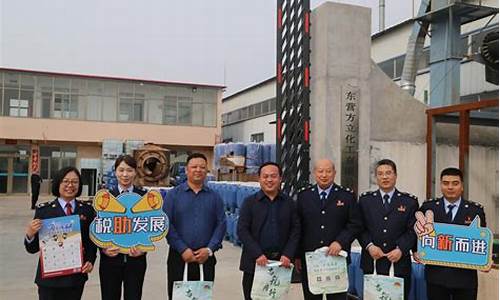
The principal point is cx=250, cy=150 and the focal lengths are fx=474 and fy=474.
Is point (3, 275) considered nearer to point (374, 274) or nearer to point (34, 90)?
point (374, 274)

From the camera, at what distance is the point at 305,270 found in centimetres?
350

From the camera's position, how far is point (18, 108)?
23641 millimetres

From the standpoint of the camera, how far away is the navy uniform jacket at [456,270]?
3.11m

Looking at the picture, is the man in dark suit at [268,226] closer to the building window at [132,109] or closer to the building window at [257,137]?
the building window at [132,109]

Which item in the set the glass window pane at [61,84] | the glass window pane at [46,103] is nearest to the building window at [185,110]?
the glass window pane at [61,84]

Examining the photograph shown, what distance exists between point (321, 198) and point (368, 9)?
417cm

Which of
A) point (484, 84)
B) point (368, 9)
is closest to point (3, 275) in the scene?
point (368, 9)

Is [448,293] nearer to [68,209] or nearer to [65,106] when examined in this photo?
[68,209]

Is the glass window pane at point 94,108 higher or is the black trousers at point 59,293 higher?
the glass window pane at point 94,108

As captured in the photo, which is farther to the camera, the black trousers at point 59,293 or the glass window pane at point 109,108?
the glass window pane at point 109,108

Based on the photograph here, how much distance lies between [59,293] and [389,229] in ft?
7.40

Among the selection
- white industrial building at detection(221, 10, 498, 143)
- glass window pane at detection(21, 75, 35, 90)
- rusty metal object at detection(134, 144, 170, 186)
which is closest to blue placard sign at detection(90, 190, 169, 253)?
white industrial building at detection(221, 10, 498, 143)

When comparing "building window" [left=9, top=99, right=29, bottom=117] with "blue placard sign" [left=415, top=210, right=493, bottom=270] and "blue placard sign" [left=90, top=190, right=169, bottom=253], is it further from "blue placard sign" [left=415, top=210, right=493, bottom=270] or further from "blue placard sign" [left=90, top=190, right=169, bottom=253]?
"blue placard sign" [left=415, top=210, right=493, bottom=270]

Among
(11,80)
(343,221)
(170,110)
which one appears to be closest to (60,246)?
(343,221)
